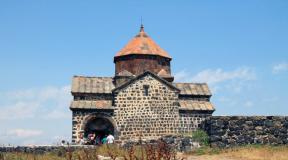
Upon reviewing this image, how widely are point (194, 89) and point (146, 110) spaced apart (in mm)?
5279

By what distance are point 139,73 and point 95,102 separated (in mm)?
4008

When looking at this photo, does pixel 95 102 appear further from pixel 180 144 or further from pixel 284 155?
pixel 284 155

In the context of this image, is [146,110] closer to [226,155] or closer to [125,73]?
[125,73]

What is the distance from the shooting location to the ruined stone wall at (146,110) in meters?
24.8

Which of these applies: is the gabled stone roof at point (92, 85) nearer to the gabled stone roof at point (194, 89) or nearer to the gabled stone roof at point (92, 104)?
the gabled stone roof at point (92, 104)

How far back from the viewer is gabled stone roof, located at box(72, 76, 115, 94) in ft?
86.7

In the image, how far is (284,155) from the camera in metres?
11.7

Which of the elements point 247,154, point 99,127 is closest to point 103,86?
point 99,127

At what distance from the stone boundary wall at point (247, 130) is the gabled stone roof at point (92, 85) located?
12644 mm

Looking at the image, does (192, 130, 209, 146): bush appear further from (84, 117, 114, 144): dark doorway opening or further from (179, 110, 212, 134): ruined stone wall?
(84, 117, 114, 144): dark doorway opening

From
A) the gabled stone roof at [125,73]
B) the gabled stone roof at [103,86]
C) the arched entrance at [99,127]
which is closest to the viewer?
the arched entrance at [99,127]

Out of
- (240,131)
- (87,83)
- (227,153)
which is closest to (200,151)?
(227,153)

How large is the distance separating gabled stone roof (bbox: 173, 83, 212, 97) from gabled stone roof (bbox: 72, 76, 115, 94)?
4959 millimetres

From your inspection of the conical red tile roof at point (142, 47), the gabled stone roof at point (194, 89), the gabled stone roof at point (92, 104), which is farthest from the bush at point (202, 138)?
the conical red tile roof at point (142, 47)
